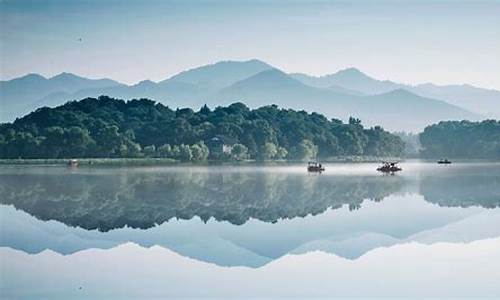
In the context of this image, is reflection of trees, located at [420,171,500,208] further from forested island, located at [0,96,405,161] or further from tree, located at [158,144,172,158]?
forested island, located at [0,96,405,161]

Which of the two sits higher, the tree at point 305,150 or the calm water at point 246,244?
the tree at point 305,150

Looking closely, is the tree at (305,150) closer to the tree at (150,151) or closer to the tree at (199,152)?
the tree at (199,152)

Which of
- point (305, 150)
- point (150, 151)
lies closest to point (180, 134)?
point (150, 151)

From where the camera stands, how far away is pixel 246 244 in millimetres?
10547

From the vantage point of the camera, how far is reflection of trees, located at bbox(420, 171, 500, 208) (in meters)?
16.6

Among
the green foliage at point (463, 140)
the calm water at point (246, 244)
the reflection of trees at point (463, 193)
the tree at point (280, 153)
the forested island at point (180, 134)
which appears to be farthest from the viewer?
the green foliage at point (463, 140)

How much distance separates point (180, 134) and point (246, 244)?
38.3 meters

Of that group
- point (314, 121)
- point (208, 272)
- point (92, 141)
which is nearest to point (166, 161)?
point (92, 141)

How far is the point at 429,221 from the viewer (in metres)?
13.3

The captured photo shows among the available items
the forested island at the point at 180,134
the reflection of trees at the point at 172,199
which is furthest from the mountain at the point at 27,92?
the reflection of trees at the point at 172,199

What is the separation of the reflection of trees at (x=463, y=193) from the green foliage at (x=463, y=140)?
36.7 metres

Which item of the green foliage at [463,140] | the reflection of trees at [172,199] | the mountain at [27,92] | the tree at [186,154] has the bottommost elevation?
the reflection of trees at [172,199]

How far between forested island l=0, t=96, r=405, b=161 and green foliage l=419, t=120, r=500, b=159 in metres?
5.71

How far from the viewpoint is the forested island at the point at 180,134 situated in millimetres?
42719
